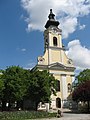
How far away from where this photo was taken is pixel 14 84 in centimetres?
3941

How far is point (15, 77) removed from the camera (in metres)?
40.2

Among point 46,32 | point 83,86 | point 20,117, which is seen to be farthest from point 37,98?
point 46,32

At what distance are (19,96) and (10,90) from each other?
71.5 inches

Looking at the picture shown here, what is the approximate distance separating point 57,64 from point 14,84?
69.3 ft

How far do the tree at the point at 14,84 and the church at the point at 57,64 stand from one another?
15.5 m

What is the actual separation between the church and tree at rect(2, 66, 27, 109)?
15539 millimetres

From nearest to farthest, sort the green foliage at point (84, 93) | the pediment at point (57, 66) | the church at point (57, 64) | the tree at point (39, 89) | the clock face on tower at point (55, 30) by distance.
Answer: the tree at point (39, 89) → the green foliage at point (84, 93) → the church at point (57, 64) → the pediment at point (57, 66) → the clock face on tower at point (55, 30)

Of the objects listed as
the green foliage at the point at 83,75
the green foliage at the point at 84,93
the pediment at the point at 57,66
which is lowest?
the green foliage at the point at 84,93

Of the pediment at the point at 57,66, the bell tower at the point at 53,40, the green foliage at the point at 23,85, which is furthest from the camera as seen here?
the bell tower at the point at 53,40

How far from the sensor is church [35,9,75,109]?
57625 millimetres

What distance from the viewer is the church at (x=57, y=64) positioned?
57625 mm

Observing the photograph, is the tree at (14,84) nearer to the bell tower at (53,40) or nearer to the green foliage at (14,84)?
the green foliage at (14,84)

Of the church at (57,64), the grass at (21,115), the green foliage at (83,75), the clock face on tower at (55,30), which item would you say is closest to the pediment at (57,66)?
the church at (57,64)

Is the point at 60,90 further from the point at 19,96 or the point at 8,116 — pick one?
the point at 8,116
